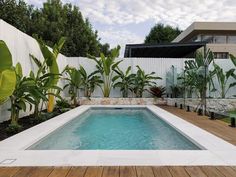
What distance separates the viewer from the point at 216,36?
3197 centimetres

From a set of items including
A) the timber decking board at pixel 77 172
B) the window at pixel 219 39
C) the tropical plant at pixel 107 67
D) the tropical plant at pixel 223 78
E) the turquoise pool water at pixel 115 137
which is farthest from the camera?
the window at pixel 219 39

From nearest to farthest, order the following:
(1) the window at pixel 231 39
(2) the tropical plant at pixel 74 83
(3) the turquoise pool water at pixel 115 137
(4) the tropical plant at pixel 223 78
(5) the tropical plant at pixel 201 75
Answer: (3) the turquoise pool water at pixel 115 137
(5) the tropical plant at pixel 201 75
(2) the tropical plant at pixel 74 83
(4) the tropical plant at pixel 223 78
(1) the window at pixel 231 39

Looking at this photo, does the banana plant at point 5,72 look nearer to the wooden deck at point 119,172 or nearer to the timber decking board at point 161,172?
the wooden deck at point 119,172

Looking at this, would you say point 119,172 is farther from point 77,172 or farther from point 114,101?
point 114,101

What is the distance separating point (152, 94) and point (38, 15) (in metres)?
14.4

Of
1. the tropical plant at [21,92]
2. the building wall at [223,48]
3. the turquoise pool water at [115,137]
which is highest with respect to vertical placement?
the building wall at [223,48]

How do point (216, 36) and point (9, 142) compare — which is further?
point (216, 36)

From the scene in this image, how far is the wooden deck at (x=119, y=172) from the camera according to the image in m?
3.32

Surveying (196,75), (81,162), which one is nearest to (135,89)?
(196,75)

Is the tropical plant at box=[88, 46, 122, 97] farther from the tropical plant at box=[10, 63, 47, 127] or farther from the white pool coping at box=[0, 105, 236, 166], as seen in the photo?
the white pool coping at box=[0, 105, 236, 166]

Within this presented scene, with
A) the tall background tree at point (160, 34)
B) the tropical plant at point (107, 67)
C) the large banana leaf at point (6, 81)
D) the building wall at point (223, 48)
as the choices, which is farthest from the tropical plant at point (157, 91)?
the tall background tree at point (160, 34)

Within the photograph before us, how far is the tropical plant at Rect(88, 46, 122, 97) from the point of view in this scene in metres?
14.0

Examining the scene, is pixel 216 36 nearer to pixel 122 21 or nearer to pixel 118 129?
pixel 122 21

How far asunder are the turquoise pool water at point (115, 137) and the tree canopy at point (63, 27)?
16.0m
